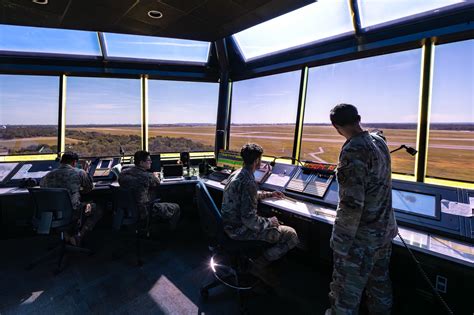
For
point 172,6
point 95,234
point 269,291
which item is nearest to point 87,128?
point 95,234

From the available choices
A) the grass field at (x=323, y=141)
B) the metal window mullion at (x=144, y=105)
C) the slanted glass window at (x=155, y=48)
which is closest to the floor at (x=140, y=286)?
the grass field at (x=323, y=141)

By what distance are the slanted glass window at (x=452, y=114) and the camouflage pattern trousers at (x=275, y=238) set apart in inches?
61.1

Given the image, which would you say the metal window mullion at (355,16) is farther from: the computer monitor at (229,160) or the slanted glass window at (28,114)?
the slanted glass window at (28,114)

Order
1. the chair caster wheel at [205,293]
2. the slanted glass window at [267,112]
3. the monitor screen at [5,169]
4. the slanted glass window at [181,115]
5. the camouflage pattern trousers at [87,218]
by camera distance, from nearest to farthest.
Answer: the chair caster wheel at [205,293]
the camouflage pattern trousers at [87,218]
the monitor screen at [5,169]
the slanted glass window at [267,112]
the slanted glass window at [181,115]

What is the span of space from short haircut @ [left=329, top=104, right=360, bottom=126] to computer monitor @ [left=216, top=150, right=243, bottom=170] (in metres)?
1.99

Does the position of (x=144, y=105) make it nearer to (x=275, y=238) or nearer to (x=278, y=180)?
(x=278, y=180)

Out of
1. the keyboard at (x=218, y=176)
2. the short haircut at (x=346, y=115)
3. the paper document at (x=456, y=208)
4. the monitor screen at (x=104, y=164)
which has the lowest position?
the keyboard at (x=218, y=176)

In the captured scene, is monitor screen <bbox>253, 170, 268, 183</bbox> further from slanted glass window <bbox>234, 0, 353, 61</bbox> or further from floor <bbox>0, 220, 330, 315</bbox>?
slanted glass window <bbox>234, 0, 353, 61</bbox>

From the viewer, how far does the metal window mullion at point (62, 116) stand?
367 cm

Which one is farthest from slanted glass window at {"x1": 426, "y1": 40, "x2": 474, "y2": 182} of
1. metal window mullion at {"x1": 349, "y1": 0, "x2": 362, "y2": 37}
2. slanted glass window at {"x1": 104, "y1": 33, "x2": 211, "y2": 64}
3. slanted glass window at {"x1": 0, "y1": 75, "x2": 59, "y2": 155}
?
slanted glass window at {"x1": 0, "y1": 75, "x2": 59, "y2": 155}

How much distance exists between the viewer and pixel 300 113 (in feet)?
11.2

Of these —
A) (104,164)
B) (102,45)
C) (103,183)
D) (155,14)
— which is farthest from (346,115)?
(102,45)

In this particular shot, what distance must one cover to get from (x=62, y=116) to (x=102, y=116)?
52cm

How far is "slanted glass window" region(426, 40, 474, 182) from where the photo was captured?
87.7 inches
